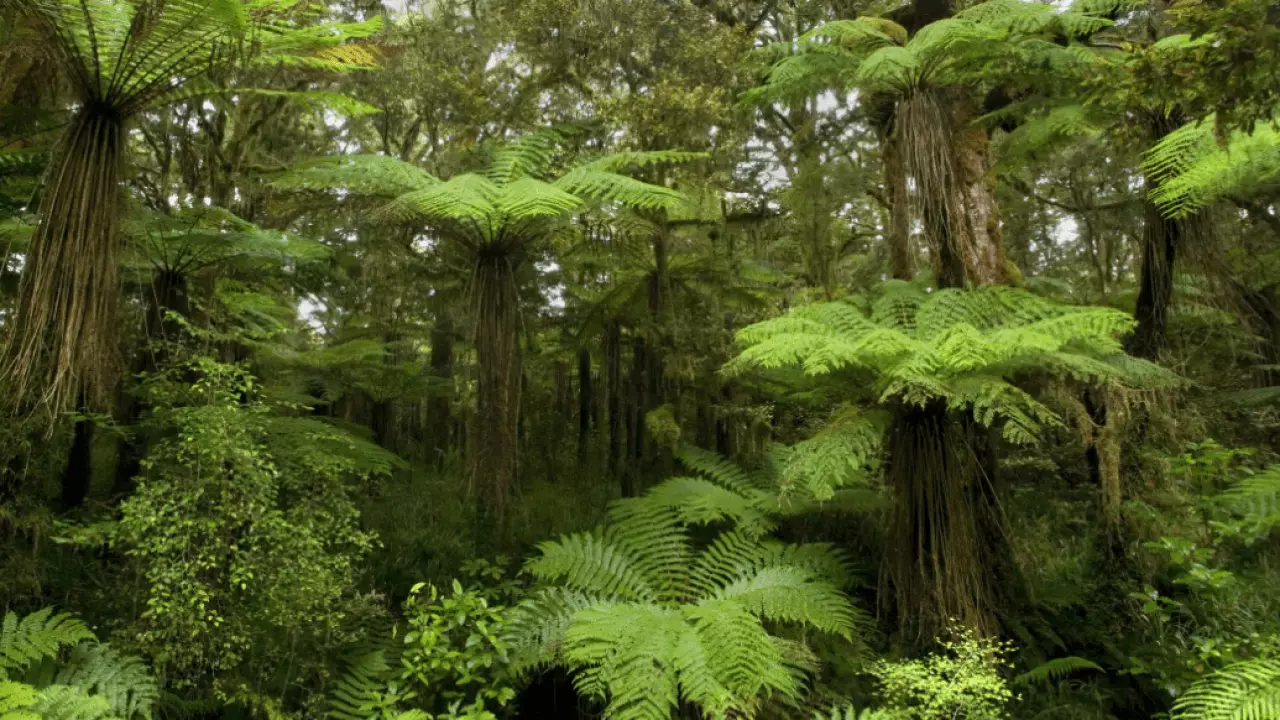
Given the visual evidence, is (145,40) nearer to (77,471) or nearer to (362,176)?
(362,176)

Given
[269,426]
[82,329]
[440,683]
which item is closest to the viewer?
[82,329]

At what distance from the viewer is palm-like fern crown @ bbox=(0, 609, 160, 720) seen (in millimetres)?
2557

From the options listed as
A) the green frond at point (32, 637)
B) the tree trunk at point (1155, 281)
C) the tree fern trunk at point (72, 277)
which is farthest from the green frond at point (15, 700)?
the tree trunk at point (1155, 281)

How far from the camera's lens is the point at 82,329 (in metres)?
2.87

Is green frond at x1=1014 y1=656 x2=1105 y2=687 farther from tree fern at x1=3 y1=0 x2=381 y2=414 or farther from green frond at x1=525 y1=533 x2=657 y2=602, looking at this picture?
tree fern at x1=3 y1=0 x2=381 y2=414

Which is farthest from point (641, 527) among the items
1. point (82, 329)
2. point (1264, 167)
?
point (1264, 167)

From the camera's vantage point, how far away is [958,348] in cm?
327

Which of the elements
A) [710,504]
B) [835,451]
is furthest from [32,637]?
[835,451]

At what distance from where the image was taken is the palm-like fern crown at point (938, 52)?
3748mm

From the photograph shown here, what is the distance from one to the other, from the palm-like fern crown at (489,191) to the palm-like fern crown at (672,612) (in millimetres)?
2021

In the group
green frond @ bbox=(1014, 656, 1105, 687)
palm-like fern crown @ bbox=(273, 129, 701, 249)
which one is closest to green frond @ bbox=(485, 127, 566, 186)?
palm-like fern crown @ bbox=(273, 129, 701, 249)

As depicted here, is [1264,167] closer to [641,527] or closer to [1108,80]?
[1108,80]

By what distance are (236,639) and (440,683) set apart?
1.05 meters

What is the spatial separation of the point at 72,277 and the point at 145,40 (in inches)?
42.0
